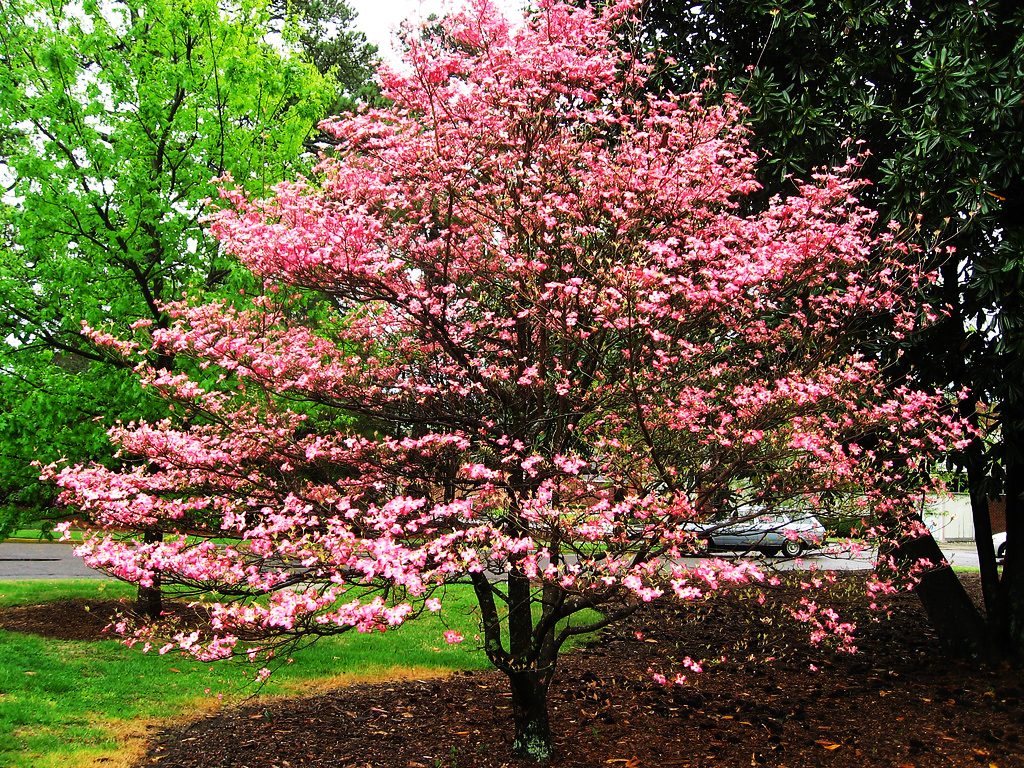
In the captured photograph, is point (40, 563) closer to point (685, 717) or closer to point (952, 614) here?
point (685, 717)

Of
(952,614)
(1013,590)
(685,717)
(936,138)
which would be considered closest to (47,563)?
(685,717)

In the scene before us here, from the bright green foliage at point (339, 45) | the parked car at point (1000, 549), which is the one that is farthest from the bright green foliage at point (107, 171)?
the bright green foliage at point (339, 45)

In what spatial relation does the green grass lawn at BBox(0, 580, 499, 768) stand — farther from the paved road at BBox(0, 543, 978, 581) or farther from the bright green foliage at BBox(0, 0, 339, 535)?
the paved road at BBox(0, 543, 978, 581)

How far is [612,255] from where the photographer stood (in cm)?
650

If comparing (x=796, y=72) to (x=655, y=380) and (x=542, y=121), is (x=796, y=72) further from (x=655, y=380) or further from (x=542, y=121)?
(x=655, y=380)

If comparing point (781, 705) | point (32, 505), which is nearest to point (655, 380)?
point (781, 705)

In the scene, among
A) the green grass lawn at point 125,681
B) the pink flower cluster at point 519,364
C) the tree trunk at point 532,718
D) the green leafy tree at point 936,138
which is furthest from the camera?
the green leafy tree at point 936,138

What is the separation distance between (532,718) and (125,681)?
5.54 m

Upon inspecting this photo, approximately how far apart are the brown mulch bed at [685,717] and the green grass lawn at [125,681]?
50 centimetres

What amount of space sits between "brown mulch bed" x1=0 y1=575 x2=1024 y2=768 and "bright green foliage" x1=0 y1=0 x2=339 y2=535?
3808mm

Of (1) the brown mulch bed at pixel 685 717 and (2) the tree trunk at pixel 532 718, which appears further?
(1) the brown mulch bed at pixel 685 717

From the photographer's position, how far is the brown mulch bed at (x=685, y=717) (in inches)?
281

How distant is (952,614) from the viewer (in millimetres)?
9680

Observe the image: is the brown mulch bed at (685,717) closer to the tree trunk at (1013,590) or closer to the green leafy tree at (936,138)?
the tree trunk at (1013,590)
